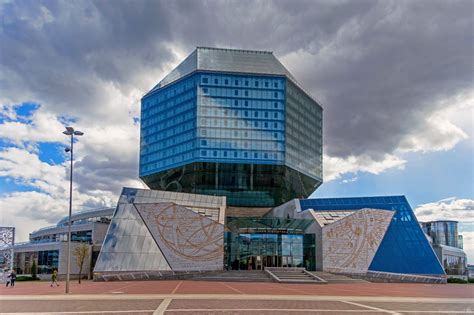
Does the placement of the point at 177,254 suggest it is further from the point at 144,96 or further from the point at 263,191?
the point at 144,96

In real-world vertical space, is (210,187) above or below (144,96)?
below

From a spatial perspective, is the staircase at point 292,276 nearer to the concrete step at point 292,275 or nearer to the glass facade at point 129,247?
the concrete step at point 292,275

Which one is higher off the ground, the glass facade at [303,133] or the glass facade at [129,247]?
the glass facade at [303,133]

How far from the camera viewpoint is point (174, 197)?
207ft

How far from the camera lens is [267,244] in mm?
60438

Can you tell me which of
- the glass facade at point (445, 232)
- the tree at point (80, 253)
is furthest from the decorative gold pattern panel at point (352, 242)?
the glass facade at point (445, 232)

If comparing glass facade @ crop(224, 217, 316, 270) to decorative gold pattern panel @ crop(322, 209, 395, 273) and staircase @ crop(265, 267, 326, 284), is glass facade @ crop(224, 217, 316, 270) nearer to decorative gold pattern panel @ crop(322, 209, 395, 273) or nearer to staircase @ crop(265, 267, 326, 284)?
decorative gold pattern panel @ crop(322, 209, 395, 273)

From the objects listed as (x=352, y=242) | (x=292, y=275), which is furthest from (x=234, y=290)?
(x=352, y=242)

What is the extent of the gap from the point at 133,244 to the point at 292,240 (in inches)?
769

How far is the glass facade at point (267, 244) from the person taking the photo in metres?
59.7

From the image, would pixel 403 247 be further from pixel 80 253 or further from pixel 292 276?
pixel 80 253

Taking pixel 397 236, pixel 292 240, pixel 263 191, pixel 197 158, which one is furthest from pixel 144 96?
pixel 397 236

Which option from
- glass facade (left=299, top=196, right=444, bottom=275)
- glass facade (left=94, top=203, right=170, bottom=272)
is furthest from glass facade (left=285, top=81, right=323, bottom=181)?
glass facade (left=94, top=203, right=170, bottom=272)

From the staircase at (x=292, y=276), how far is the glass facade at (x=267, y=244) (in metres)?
5.64
